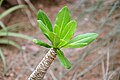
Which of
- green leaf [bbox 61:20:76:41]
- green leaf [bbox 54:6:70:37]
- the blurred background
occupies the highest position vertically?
green leaf [bbox 54:6:70:37]

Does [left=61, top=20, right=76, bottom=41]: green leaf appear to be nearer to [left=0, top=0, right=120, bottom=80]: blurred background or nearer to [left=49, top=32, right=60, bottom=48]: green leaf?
[left=49, top=32, right=60, bottom=48]: green leaf

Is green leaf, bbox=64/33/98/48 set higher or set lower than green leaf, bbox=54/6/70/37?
lower

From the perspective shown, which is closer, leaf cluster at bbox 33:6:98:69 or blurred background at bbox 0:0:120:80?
leaf cluster at bbox 33:6:98:69

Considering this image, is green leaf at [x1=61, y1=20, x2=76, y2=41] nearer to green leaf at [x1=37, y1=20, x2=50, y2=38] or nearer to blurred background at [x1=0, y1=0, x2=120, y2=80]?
green leaf at [x1=37, y1=20, x2=50, y2=38]

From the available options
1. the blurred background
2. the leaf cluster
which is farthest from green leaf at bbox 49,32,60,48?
the blurred background

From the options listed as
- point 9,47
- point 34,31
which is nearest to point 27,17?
point 34,31

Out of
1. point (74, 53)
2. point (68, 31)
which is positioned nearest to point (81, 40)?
point (68, 31)

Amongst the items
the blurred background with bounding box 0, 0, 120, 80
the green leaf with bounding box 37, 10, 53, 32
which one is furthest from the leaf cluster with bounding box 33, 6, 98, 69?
the blurred background with bounding box 0, 0, 120, 80

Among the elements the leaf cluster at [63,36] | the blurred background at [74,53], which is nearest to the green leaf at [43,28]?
the leaf cluster at [63,36]
